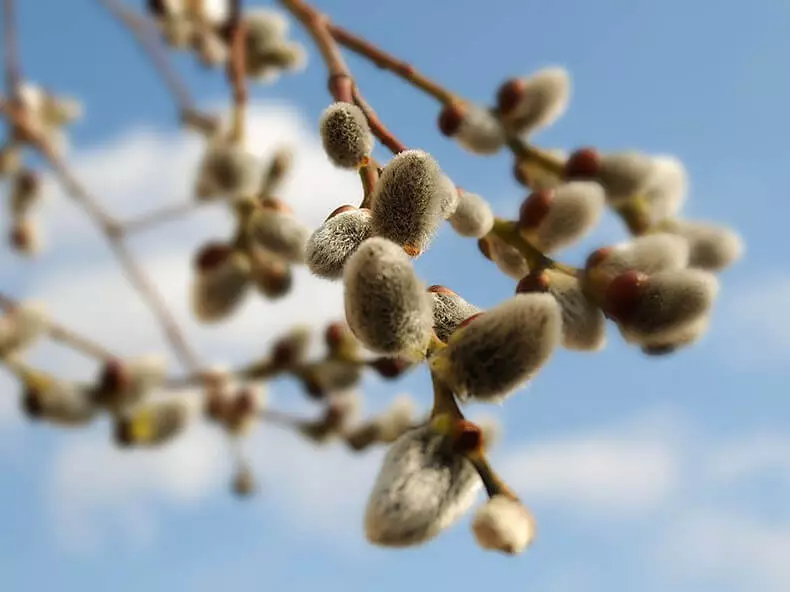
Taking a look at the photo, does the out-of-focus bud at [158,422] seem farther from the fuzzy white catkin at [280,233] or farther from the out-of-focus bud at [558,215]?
the out-of-focus bud at [558,215]

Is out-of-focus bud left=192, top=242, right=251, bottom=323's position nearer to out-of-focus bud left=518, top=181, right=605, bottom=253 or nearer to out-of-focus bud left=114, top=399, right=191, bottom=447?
out-of-focus bud left=114, top=399, right=191, bottom=447

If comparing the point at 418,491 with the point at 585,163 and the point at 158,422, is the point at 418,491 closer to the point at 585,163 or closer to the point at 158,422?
the point at 585,163

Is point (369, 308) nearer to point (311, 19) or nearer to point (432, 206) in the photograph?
point (432, 206)

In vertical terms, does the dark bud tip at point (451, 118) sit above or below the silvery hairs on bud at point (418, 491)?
above

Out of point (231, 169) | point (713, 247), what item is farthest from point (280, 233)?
point (713, 247)

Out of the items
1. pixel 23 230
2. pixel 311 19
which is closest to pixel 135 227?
pixel 311 19

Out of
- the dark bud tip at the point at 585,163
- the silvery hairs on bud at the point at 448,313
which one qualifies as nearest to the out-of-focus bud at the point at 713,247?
the dark bud tip at the point at 585,163

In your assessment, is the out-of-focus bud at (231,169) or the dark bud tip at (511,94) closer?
the dark bud tip at (511,94)
